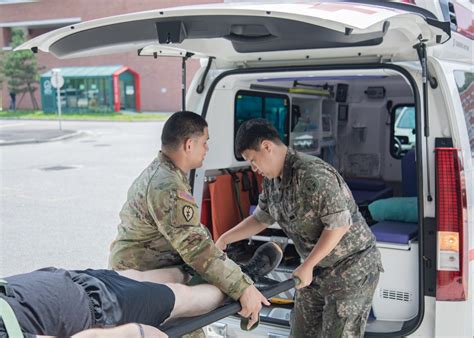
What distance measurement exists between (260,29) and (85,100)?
3485 cm

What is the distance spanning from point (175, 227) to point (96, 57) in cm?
3708

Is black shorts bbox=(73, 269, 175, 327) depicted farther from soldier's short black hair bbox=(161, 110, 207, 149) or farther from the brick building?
the brick building

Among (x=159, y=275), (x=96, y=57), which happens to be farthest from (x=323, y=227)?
(x=96, y=57)

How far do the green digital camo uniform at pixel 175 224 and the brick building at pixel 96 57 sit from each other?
33.3 m

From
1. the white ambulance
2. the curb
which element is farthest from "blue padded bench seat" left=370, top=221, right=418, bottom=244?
the curb

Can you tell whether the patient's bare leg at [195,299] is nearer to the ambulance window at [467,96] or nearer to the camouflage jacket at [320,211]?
the camouflage jacket at [320,211]

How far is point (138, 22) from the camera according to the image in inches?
92.4

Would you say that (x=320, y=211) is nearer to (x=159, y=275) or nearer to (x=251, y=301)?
(x=251, y=301)

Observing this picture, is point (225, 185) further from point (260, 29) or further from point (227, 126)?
point (260, 29)

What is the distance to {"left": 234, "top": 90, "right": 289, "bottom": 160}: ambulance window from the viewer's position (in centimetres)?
423

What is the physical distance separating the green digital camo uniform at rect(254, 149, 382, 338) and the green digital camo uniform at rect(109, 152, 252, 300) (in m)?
0.51

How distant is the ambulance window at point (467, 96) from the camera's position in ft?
10.1

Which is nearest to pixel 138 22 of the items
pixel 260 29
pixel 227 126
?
pixel 260 29

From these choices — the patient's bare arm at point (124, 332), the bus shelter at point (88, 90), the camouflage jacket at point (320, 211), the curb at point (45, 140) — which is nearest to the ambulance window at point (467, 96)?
the camouflage jacket at point (320, 211)
